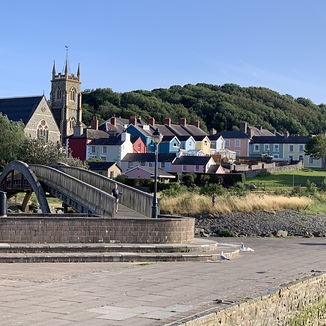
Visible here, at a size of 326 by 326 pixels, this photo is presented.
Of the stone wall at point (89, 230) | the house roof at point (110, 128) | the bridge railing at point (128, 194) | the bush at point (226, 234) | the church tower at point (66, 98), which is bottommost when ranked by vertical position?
the bush at point (226, 234)

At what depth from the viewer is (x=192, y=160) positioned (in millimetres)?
76188

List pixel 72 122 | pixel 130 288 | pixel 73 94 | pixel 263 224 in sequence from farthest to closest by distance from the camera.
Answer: pixel 73 94
pixel 72 122
pixel 263 224
pixel 130 288

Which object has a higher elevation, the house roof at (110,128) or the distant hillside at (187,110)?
the distant hillside at (187,110)

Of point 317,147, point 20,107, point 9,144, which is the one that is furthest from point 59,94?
point 9,144

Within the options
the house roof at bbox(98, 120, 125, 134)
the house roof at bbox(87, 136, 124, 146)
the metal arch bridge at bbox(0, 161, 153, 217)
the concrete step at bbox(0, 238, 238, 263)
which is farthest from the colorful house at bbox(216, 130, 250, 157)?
the concrete step at bbox(0, 238, 238, 263)

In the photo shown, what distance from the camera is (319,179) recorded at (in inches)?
2771

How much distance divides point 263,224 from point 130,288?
2609cm

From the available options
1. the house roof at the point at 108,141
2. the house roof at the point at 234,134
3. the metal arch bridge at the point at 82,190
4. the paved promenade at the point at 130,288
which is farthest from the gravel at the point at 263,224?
the house roof at the point at 234,134

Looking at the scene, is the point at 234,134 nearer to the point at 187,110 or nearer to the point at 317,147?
the point at 317,147

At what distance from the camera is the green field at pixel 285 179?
6255cm

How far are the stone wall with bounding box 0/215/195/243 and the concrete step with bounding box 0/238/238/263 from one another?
0.38 m

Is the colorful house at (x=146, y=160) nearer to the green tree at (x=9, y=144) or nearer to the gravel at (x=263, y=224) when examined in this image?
the green tree at (x=9, y=144)

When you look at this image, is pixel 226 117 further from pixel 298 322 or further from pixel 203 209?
pixel 298 322

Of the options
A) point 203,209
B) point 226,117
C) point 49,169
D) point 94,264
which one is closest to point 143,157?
point 203,209
